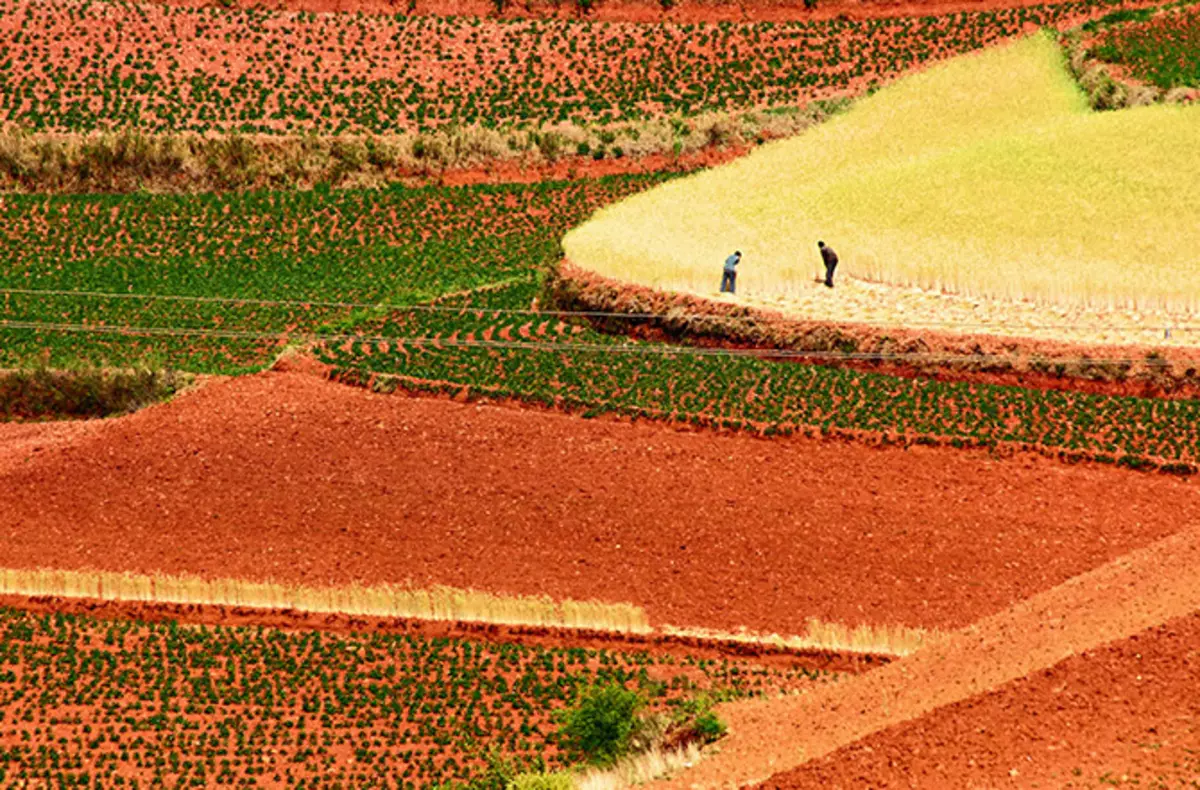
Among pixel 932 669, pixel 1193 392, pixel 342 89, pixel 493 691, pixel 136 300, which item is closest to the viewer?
pixel 932 669

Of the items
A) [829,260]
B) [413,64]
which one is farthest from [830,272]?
[413,64]

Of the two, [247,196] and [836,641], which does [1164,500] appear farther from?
[247,196]

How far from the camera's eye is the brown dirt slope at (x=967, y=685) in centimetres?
3378

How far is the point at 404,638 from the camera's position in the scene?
1687 inches

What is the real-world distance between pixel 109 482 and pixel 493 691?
36.1 feet

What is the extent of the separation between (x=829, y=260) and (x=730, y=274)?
240 centimetres

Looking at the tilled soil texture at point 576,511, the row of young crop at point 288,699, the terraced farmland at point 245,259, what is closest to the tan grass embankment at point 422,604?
the tilled soil texture at point 576,511

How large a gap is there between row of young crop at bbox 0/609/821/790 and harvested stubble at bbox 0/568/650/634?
3.25ft

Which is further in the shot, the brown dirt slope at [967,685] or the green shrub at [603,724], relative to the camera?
the green shrub at [603,724]

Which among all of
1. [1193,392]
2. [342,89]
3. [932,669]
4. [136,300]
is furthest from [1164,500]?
[342,89]

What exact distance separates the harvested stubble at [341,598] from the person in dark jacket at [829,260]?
1244 centimetres

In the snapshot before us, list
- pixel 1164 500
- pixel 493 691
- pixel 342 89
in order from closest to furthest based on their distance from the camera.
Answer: pixel 493 691
pixel 1164 500
pixel 342 89

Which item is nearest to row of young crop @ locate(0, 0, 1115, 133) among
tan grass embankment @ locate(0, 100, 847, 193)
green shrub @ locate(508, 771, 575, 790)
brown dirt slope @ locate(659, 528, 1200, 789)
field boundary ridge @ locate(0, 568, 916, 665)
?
tan grass embankment @ locate(0, 100, 847, 193)

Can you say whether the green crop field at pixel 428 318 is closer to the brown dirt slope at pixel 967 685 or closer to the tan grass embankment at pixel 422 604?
the tan grass embankment at pixel 422 604
